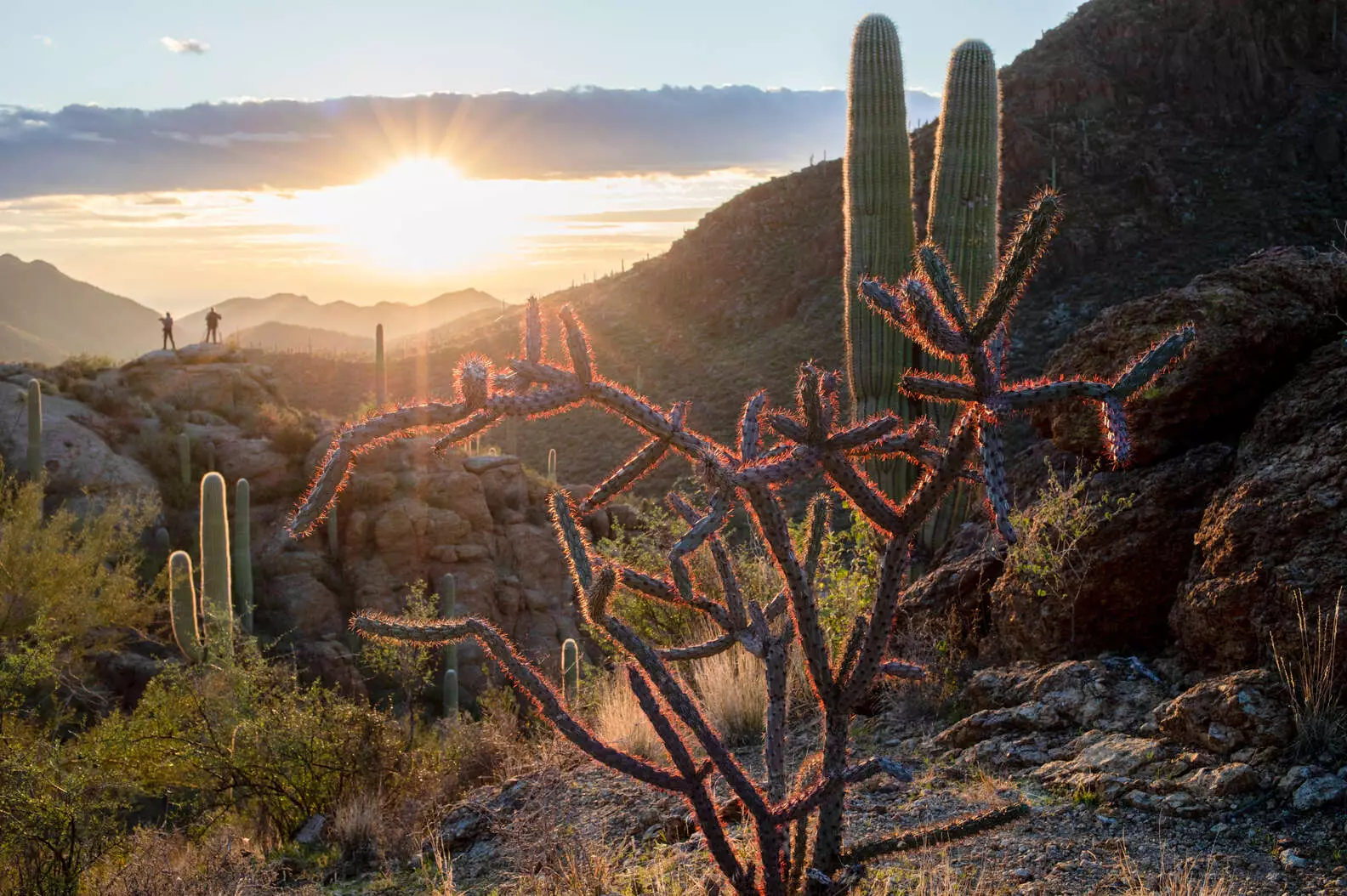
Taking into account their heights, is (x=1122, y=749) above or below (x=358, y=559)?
above

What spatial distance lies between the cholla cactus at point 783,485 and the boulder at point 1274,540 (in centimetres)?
252

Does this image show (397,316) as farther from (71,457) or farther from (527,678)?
(527,678)

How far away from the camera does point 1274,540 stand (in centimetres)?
572

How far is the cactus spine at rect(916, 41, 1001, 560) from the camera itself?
13.8 meters

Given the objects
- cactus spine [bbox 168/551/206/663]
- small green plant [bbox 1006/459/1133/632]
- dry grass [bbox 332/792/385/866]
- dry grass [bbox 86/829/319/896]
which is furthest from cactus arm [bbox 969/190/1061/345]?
cactus spine [bbox 168/551/206/663]

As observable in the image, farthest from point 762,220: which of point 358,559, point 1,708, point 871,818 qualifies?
point 871,818

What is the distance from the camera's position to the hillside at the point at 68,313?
154 meters

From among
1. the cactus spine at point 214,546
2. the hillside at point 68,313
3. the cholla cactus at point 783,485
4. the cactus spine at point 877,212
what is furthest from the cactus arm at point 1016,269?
the hillside at point 68,313

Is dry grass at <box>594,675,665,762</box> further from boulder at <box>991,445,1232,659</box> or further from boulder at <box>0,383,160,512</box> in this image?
boulder at <box>0,383,160,512</box>

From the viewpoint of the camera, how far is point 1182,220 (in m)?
32.6

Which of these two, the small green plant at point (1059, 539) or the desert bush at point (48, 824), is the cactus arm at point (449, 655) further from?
the small green plant at point (1059, 539)

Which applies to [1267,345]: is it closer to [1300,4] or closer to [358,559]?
[358,559]

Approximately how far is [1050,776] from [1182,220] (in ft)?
103

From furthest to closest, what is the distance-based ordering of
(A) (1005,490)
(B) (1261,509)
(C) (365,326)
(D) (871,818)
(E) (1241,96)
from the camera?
(C) (365,326)
(E) (1241,96)
(B) (1261,509)
(D) (871,818)
(A) (1005,490)
